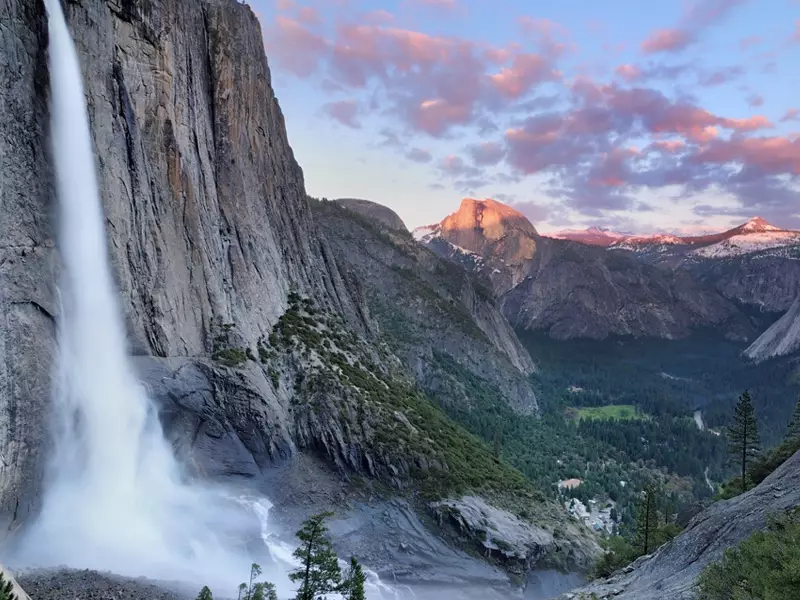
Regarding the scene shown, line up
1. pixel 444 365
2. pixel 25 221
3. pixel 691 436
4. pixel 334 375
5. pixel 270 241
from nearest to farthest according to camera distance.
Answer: pixel 25 221 < pixel 334 375 < pixel 270 241 < pixel 444 365 < pixel 691 436

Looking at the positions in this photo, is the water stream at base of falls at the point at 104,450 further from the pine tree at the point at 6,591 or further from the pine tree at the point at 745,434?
the pine tree at the point at 745,434

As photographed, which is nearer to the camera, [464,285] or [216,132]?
[216,132]

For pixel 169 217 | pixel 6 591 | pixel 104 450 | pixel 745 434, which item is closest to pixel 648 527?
pixel 745 434

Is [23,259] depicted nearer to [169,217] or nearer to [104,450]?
[104,450]

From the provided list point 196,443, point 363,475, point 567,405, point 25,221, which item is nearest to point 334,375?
point 363,475

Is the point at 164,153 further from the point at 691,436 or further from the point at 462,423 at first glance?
the point at 691,436
